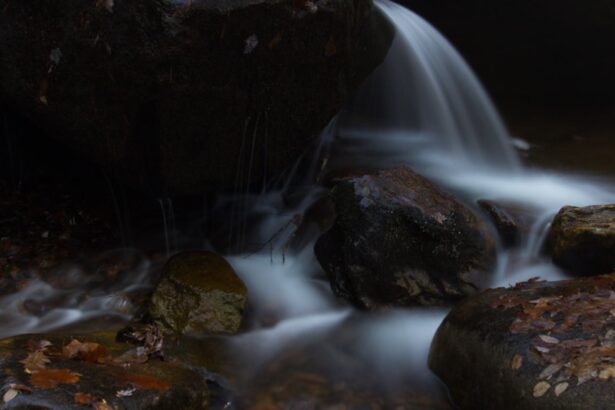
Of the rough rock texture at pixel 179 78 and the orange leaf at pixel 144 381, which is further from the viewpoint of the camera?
the rough rock texture at pixel 179 78

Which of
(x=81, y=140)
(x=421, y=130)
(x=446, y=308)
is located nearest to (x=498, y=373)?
(x=446, y=308)

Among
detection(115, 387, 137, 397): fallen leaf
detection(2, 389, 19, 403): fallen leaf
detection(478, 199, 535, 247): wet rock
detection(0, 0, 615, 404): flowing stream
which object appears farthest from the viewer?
detection(478, 199, 535, 247): wet rock

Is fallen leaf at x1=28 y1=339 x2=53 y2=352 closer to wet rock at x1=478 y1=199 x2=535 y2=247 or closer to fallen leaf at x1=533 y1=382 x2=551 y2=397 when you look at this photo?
fallen leaf at x1=533 y1=382 x2=551 y2=397

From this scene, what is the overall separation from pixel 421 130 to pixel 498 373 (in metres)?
5.22

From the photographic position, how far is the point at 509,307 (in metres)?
4.07

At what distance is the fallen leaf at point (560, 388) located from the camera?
3.28 meters

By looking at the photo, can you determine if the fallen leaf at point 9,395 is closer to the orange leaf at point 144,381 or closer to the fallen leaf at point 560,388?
the orange leaf at point 144,381

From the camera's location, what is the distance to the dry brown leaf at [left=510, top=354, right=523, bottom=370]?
355 centimetres

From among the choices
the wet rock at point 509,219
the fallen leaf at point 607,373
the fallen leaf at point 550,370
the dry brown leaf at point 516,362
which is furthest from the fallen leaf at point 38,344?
the wet rock at point 509,219

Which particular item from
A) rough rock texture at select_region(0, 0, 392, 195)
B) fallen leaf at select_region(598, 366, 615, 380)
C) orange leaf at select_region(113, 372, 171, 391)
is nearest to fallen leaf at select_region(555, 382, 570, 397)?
fallen leaf at select_region(598, 366, 615, 380)

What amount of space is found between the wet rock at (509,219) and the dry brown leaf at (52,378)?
4.09 meters

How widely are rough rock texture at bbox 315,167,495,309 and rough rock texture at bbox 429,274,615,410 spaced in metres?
0.63

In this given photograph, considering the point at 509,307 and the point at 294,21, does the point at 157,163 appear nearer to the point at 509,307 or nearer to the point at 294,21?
the point at 294,21

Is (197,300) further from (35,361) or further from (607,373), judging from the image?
(607,373)
